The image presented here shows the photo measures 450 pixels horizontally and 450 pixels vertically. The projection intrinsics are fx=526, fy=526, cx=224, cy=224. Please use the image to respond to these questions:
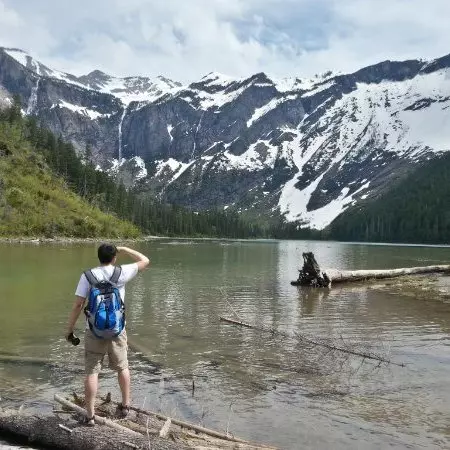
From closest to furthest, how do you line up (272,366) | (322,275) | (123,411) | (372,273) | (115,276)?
1. (115,276)
2. (123,411)
3. (272,366)
4. (322,275)
5. (372,273)

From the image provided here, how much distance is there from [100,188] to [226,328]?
6462 inches

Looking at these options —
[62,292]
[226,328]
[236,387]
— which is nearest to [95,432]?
[236,387]

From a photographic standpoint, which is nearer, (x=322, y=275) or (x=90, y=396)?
(x=90, y=396)

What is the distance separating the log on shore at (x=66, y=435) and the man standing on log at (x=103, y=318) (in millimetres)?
354

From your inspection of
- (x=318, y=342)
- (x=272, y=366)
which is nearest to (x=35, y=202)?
(x=318, y=342)

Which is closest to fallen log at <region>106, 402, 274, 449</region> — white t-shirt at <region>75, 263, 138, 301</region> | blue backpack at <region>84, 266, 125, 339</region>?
blue backpack at <region>84, 266, 125, 339</region>

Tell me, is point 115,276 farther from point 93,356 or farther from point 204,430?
point 204,430

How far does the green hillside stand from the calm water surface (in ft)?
266

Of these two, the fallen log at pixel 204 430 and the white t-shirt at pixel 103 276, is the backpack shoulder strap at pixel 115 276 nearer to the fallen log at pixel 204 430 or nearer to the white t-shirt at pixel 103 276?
the white t-shirt at pixel 103 276

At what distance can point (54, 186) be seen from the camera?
13912cm

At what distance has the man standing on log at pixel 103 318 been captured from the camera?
390 inches

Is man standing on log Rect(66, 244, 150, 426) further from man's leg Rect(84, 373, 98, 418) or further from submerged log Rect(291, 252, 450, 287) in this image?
submerged log Rect(291, 252, 450, 287)

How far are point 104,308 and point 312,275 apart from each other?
33240mm

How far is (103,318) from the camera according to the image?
9.88 meters
